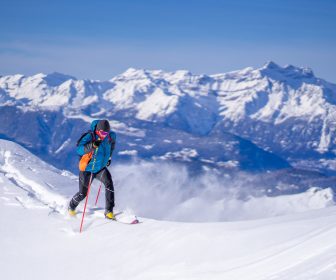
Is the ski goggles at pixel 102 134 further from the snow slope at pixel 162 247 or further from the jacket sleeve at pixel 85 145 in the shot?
the snow slope at pixel 162 247

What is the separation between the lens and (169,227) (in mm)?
12328

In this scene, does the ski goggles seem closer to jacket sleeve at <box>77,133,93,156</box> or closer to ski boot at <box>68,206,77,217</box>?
jacket sleeve at <box>77,133,93,156</box>

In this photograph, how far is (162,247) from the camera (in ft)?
36.8

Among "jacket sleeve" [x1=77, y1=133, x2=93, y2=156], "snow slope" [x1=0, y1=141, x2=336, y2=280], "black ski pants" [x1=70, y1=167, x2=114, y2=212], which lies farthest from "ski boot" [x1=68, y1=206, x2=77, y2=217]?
"jacket sleeve" [x1=77, y1=133, x2=93, y2=156]

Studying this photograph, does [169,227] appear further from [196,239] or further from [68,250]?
[68,250]

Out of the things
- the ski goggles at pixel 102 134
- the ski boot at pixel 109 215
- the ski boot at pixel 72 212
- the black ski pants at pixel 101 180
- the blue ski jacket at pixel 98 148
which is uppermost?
the ski goggles at pixel 102 134

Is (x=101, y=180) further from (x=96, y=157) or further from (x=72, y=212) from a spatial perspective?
(x=72, y=212)

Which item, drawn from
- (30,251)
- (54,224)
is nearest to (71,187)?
(54,224)

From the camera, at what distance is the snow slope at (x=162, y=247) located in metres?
8.44

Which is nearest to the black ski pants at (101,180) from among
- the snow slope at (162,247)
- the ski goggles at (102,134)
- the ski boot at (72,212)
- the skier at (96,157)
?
the skier at (96,157)

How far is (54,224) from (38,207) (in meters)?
1.92

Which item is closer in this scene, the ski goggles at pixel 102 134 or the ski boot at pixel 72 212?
the ski goggles at pixel 102 134

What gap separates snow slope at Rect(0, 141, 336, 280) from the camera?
332 inches

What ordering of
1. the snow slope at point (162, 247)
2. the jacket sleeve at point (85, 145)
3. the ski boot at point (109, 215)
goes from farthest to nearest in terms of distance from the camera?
the ski boot at point (109, 215) < the jacket sleeve at point (85, 145) < the snow slope at point (162, 247)
